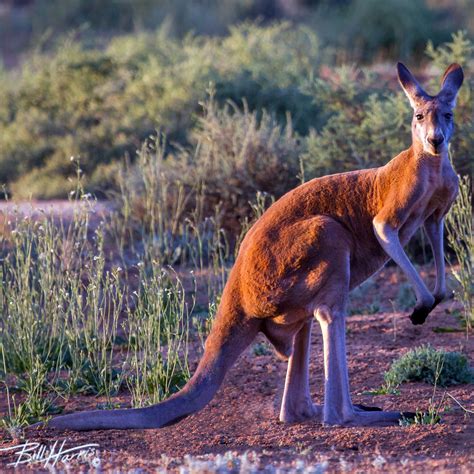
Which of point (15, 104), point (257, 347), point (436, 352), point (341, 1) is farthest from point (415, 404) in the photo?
point (341, 1)

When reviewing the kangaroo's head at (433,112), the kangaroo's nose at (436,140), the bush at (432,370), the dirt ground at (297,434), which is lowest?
the dirt ground at (297,434)

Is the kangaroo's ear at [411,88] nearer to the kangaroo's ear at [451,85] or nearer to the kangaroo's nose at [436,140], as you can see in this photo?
the kangaroo's ear at [451,85]

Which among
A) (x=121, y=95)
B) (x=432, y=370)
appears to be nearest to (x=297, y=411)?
(x=432, y=370)

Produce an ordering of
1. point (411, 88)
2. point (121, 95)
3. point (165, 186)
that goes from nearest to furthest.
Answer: point (411, 88) → point (165, 186) → point (121, 95)

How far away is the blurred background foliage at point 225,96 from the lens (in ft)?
37.7

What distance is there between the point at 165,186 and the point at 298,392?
4152 mm

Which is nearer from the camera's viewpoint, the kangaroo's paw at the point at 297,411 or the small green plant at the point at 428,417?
the small green plant at the point at 428,417

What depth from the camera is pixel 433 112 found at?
607cm

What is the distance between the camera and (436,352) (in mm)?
6918

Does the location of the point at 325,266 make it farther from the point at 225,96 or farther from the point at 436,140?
the point at 225,96
